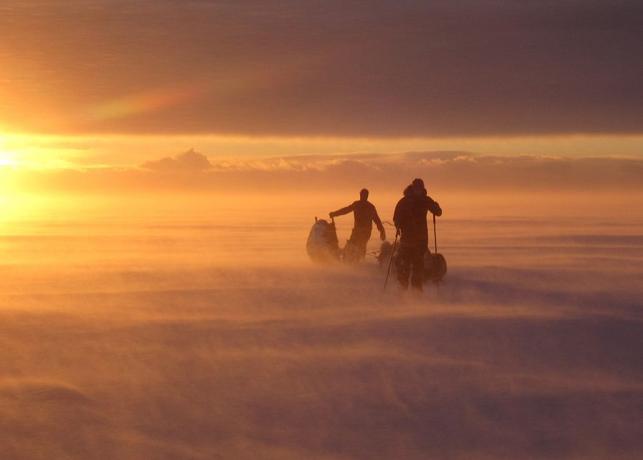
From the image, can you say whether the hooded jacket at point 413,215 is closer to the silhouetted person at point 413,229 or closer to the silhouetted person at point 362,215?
the silhouetted person at point 413,229

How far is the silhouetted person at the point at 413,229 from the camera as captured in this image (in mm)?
16578

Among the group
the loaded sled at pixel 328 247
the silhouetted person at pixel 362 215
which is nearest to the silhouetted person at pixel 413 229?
the loaded sled at pixel 328 247

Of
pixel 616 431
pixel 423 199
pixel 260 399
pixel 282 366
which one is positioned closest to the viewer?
pixel 616 431

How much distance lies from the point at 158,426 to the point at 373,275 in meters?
12.3

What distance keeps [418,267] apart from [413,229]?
59cm

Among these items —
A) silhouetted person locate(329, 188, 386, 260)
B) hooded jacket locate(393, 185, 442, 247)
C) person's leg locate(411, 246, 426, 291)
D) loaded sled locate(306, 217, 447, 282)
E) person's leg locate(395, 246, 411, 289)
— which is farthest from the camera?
loaded sled locate(306, 217, 447, 282)

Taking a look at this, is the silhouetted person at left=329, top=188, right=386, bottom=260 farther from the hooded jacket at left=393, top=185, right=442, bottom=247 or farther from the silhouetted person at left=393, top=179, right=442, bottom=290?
the hooded jacket at left=393, top=185, right=442, bottom=247

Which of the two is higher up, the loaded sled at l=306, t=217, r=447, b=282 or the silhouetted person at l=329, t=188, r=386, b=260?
the silhouetted person at l=329, t=188, r=386, b=260

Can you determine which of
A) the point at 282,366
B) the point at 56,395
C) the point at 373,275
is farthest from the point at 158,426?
the point at 373,275

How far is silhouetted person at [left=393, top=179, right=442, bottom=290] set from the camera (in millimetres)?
16578

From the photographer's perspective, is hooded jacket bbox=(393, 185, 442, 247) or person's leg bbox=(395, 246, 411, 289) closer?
Answer: hooded jacket bbox=(393, 185, 442, 247)

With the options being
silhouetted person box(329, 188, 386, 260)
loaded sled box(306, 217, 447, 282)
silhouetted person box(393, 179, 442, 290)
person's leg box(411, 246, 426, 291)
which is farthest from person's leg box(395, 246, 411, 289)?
silhouetted person box(329, 188, 386, 260)

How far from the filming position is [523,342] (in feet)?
39.3

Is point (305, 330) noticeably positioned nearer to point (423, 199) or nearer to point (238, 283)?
point (423, 199)
